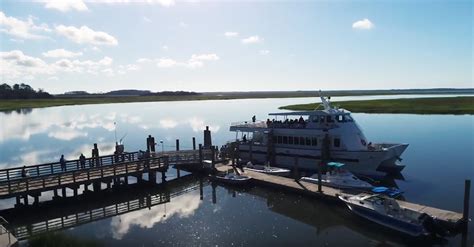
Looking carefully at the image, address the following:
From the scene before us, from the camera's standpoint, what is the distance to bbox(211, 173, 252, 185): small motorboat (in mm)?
32844

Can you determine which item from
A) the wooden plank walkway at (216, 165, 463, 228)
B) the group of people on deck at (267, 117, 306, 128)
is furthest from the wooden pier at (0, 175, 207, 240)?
the group of people on deck at (267, 117, 306, 128)

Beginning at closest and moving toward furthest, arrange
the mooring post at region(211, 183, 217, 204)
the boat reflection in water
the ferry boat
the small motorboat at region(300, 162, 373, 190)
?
the boat reflection in water → the small motorboat at region(300, 162, 373, 190) → the mooring post at region(211, 183, 217, 204) → the ferry boat

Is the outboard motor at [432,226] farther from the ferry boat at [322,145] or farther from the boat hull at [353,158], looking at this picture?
the ferry boat at [322,145]

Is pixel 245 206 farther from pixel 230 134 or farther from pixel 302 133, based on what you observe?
pixel 230 134

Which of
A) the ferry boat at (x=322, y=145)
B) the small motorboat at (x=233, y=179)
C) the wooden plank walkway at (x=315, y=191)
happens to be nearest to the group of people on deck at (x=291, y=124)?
the ferry boat at (x=322, y=145)

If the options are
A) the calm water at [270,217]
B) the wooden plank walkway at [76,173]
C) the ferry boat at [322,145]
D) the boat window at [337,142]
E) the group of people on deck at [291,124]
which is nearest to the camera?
the calm water at [270,217]

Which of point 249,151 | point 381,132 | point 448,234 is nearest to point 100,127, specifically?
point 249,151

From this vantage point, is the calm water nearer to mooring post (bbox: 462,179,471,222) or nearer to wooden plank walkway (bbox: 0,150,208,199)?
mooring post (bbox: 462,179,471,222)

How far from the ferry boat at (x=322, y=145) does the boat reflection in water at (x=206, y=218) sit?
8.69 meters

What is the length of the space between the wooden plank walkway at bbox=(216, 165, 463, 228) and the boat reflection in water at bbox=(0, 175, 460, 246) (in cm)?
67

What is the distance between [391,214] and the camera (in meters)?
22.4

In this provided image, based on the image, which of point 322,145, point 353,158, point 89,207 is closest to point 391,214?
point 353,158

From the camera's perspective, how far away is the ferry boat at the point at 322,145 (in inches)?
1378

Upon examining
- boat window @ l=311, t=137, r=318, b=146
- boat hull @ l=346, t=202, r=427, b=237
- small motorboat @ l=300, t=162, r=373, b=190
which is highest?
boat window @ l=311, t=137, r=318, b=146
